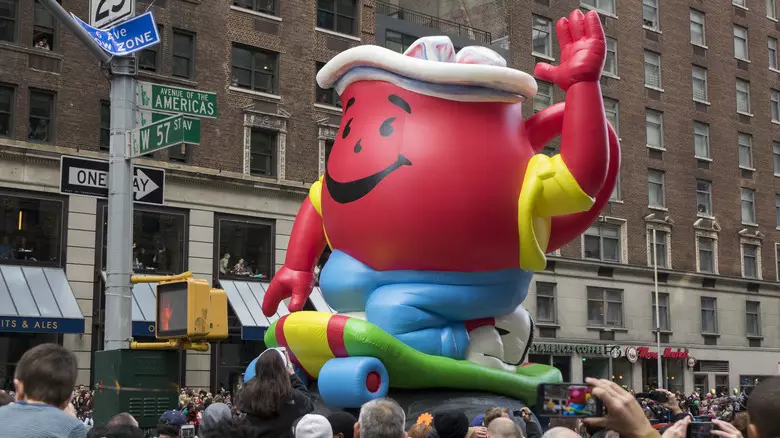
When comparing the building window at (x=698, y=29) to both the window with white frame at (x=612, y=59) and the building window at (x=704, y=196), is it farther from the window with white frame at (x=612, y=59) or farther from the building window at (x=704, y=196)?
the building window at (x=704, y=196)

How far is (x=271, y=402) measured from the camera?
6.07 meters

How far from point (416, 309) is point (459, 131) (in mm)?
1896

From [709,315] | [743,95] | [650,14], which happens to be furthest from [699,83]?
[709,315]

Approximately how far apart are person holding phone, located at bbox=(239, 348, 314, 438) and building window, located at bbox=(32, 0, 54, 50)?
21.9 metres

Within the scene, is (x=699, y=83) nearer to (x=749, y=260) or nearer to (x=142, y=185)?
(x=749, y=260)

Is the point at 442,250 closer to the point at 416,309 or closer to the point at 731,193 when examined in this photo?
the point at 416,309

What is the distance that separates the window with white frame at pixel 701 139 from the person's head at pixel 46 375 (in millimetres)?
42130

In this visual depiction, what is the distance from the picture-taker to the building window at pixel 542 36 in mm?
39094

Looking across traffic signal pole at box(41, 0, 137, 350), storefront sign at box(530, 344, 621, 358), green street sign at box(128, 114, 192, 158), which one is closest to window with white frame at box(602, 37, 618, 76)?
storefront sign at box(530, 344, 621, 358)

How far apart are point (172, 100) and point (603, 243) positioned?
31.3 meters

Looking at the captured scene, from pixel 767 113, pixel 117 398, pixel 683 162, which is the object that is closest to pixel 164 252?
pixel 117 398

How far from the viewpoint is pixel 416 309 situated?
1045 centimetres

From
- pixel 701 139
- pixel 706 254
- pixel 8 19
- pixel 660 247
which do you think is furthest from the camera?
pixel 701 139

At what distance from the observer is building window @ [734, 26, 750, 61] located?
4681cm
